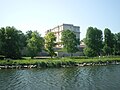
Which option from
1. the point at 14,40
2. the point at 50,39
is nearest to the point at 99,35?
the point at 50,39

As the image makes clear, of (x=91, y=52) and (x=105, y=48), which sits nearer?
(x=91, y=52)

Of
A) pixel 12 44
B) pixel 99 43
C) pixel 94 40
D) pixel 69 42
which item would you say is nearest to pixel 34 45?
pixel 12 44

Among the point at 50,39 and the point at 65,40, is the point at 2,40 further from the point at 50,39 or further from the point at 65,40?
the point at 65,40

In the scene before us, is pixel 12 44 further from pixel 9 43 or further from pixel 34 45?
pixel 34 45

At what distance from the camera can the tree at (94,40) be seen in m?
78.2

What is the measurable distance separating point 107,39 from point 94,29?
10140 mm

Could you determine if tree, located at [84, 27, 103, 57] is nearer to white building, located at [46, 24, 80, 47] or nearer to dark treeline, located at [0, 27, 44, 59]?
dark treeline, located at [0, 27, 44, 59]

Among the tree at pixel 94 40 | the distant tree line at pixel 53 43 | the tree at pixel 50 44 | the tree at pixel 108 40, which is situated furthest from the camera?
the tree at pixel 108 40

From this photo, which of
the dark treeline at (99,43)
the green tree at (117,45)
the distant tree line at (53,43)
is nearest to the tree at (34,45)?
the distant tree line at (53,43)

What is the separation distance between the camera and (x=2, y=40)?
66.8 meters

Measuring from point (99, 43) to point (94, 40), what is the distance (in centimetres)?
265

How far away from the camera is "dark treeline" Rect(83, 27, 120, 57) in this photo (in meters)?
77.8

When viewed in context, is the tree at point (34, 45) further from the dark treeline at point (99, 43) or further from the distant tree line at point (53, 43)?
the dark treeline at point (99, 43)

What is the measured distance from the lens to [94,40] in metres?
80.0
